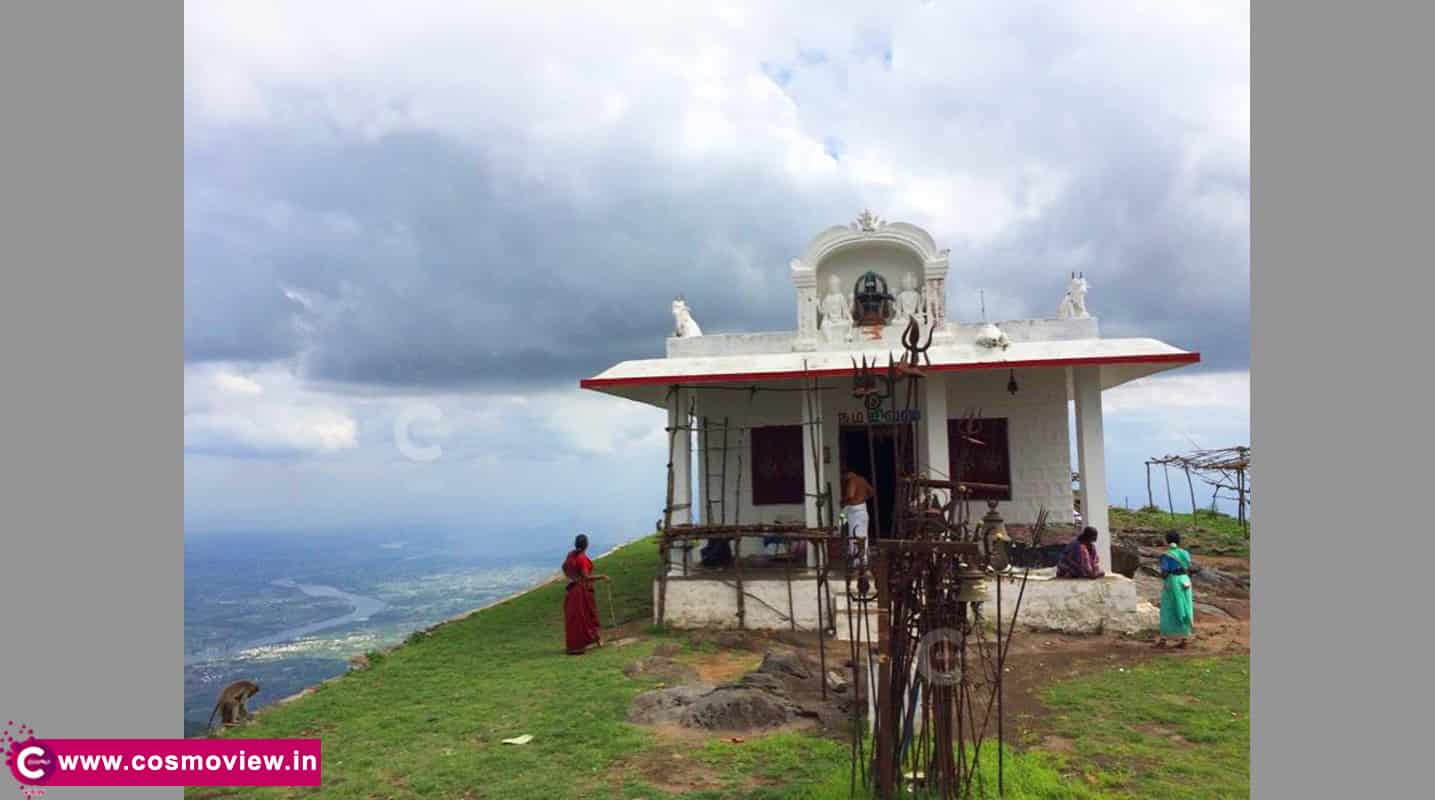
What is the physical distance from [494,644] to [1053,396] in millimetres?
9922

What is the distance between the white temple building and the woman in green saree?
66cm

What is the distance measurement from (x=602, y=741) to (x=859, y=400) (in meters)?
8.34

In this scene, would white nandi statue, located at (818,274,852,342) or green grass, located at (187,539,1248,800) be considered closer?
green grass, located at (187,539,1248,800)

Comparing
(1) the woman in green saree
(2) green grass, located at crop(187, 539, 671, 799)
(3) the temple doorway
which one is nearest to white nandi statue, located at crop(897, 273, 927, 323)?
(3) the temple doorway

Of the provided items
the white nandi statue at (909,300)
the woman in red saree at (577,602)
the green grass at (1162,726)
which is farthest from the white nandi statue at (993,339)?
the woman in red saree at (577,602)

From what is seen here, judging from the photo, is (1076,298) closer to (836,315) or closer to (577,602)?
(836,315)

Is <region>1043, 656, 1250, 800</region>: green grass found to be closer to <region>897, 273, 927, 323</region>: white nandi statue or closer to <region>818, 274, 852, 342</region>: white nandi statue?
<region>818, 274, 852, 342</region>: white nandi statue

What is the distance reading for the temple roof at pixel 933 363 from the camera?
11.2 meters

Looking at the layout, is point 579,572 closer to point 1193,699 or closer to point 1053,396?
point 1193,699

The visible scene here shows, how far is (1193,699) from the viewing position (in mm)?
7828

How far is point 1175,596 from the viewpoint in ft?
34.0

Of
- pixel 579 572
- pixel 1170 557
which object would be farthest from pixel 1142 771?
pixel 579 572

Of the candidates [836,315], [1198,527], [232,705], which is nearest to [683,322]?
[836,315]

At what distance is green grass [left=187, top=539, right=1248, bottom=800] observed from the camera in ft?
18.9
